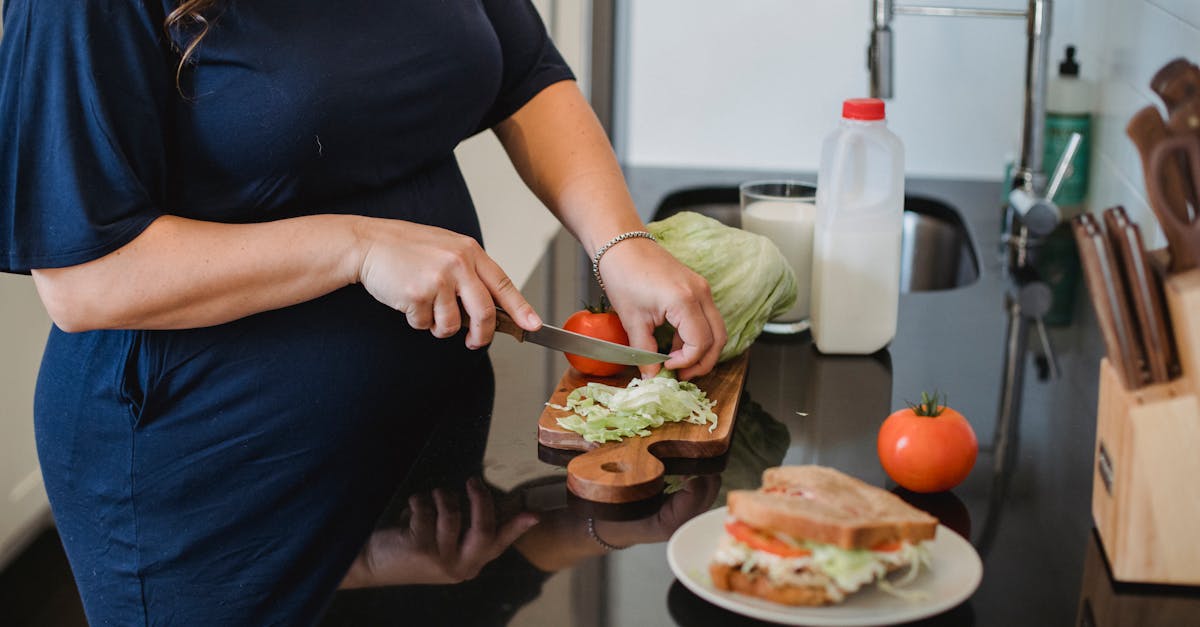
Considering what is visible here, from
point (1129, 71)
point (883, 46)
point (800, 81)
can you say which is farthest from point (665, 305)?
point (800, 81)

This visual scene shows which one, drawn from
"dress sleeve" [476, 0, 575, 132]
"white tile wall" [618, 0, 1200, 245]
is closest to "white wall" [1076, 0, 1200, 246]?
"white tile wall" [618, 0, 1200, 245]

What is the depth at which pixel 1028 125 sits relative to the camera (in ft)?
6.11

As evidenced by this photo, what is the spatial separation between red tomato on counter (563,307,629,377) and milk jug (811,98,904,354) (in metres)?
0.27

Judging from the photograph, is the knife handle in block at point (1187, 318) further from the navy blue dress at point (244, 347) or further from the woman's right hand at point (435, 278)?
the navy blue dress at point (244, 347)

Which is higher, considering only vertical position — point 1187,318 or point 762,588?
point 1187,318

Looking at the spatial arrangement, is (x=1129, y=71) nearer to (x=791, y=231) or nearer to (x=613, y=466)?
(x=791, y=231)

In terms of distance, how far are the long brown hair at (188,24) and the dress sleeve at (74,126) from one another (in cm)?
2

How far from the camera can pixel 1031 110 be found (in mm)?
1855

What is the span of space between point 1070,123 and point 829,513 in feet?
4.91

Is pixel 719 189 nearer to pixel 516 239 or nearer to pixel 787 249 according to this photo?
pixel 787 249

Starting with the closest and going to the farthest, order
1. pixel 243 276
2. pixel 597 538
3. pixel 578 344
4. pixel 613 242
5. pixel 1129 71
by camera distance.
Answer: pixel 597 538, pixel 243 276, pixel 578 344, pixel 613 242, pixel 1129 71

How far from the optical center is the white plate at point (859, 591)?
772 mm

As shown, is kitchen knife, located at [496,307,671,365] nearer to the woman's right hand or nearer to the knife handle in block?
the woman's right hand

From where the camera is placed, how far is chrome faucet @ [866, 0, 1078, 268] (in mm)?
1820
